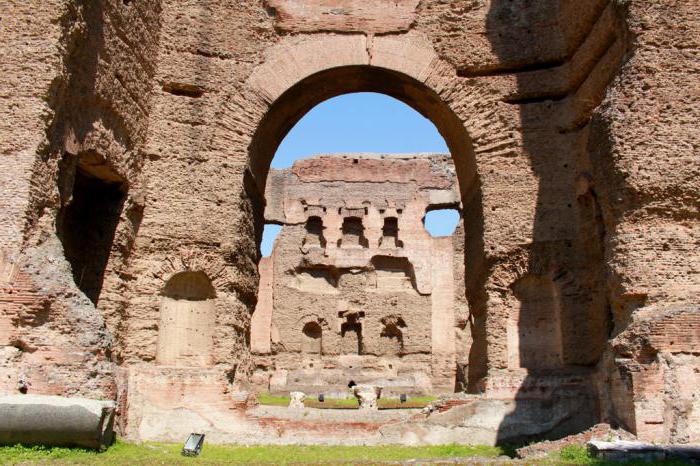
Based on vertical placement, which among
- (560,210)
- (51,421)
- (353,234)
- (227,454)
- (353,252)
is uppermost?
(353,234)

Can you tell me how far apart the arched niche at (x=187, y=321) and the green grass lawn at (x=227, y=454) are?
59.5 inches

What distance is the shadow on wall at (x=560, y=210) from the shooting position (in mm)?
8359

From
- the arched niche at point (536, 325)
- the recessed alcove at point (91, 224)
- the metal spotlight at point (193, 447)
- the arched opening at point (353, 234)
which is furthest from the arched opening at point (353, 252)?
the metal spotlight at point (193, 447)

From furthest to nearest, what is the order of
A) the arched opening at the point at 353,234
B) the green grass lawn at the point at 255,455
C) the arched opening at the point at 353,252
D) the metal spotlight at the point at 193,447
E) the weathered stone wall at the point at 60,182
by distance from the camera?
the arched opening at the point at 353,234 → the arched opening at the point at 353,252 → the metal spotlight at the point at 193,447 → the weathered stone wall at the point at 60,182 → the green grass lawn at the point at 255,455

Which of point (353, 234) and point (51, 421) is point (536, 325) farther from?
point (353, 234)

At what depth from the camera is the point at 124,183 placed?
8859 millimetres

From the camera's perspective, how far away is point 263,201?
11.0m

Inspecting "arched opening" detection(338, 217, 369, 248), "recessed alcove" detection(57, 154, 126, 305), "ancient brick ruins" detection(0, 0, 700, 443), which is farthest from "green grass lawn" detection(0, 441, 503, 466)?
"arched opening" detection(338, 217, 369, 248)

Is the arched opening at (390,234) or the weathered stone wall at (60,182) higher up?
the arched opening at (390,234)

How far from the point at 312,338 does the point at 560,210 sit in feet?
43.6

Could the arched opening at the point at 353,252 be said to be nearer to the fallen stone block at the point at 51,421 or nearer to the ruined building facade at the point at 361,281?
the ruined building facade at the point at 361,281

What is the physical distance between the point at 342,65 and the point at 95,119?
3997mm

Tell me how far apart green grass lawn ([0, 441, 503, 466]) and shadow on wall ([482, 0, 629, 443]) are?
45.1 inches

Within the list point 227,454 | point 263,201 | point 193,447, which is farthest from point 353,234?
point 193,447
